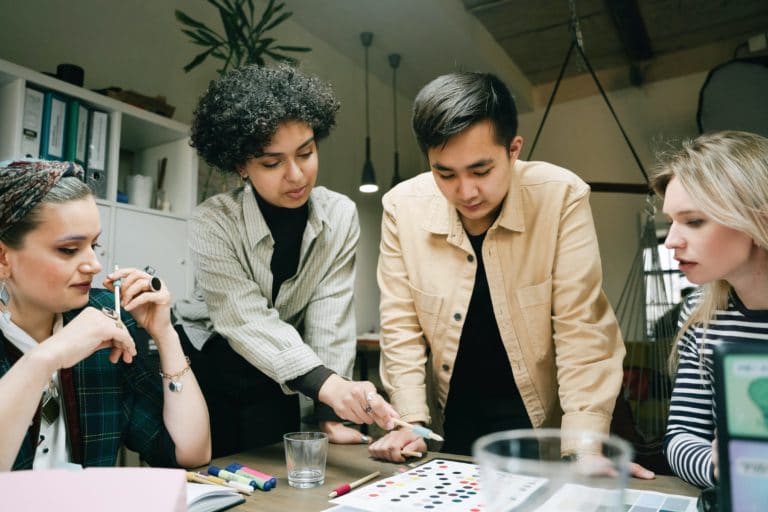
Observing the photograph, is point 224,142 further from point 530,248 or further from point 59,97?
point 59,97

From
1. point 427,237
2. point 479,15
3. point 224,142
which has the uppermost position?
point 479,15

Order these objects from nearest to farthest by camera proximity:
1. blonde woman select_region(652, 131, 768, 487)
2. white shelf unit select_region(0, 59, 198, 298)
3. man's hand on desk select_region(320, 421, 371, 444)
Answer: blonde woman select_region(652, 131, 768, 487), man's hand on desk select_region(320, 421, 371, 444), white shelf unit select_region(0, 59, 198, 298)

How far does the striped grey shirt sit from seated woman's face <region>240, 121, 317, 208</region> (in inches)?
4.4

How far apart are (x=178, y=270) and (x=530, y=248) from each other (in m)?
1.83

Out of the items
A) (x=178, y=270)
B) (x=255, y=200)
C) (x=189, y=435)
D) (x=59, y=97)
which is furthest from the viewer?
(x=178, y=270)

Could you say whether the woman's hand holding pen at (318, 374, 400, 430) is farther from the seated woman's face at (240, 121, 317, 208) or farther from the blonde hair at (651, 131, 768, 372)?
the blonde hair at (651, 131, 768, 372)

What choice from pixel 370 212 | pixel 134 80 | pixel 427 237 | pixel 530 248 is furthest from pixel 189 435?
pixel 370 212

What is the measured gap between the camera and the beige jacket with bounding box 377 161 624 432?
139 centimetres

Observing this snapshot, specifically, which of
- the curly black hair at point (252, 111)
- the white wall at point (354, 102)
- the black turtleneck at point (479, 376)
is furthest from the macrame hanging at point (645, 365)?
the curly black hair at point (252, 111)

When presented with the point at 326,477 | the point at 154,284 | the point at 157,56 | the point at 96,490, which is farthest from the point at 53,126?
the point at 96,490

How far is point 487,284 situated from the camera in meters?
1.51

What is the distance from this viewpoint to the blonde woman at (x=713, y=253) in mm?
Result: 1038

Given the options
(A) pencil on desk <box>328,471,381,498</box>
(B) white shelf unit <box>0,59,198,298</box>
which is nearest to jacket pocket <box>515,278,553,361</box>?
(A) pencil on desk <box>328,471,381,498</box>

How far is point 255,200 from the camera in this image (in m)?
1.60
